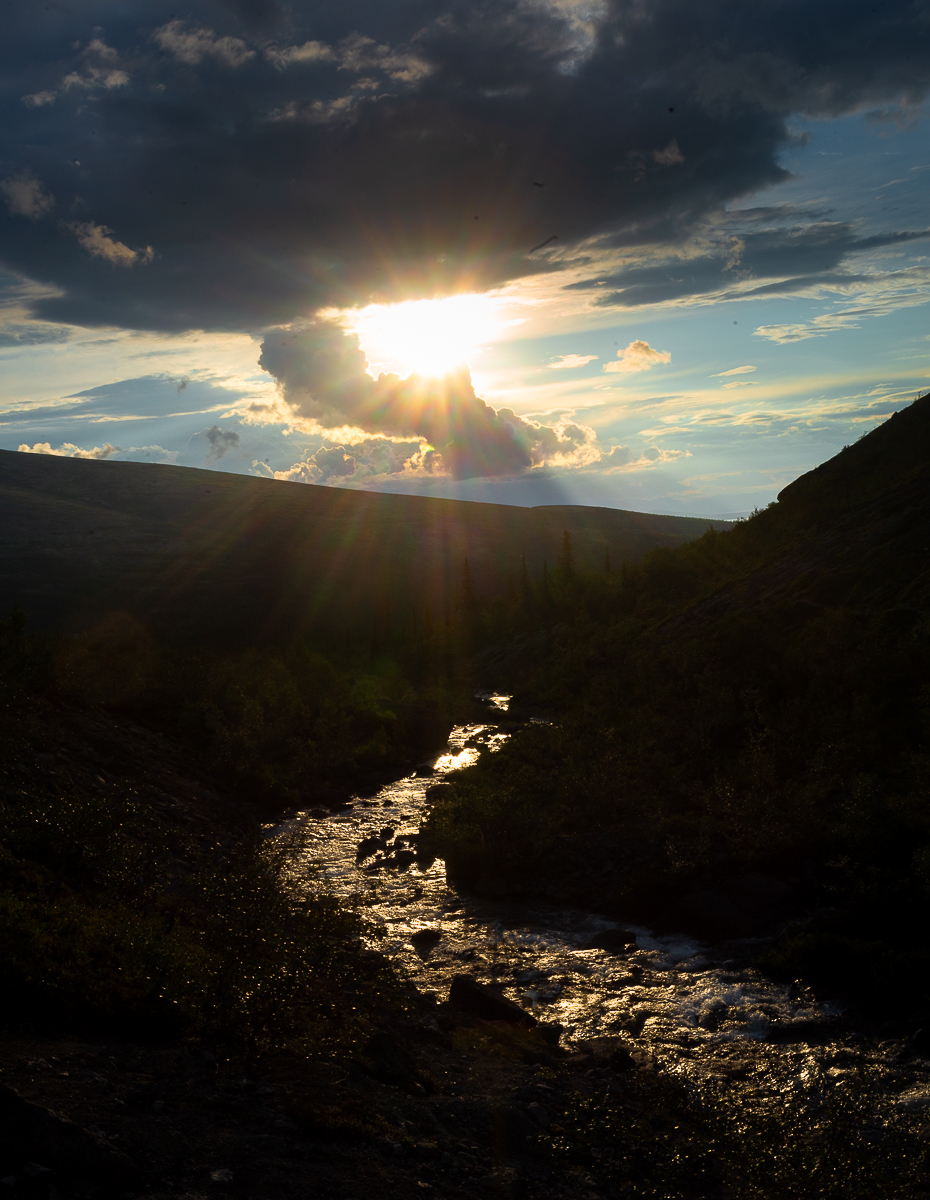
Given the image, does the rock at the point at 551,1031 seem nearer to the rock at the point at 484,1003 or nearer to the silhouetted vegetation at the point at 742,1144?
the rock at the point at 484,1003

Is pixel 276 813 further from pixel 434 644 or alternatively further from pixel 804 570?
pixel 434 644

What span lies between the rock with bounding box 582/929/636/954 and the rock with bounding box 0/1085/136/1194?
16.6m

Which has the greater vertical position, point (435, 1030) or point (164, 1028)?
point (164, 1028)

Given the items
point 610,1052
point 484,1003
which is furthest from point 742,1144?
point 484,1003

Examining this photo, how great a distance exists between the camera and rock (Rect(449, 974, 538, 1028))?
60.3 ft

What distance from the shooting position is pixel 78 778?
93.4 feet

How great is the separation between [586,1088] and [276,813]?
27115 mm

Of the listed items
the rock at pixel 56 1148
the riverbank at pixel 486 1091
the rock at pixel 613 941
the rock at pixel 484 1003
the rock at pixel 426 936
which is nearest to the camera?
the rock at pixel 56 1148

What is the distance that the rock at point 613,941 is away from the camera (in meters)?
22.8

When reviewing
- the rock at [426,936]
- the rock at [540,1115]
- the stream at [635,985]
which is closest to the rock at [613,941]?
the stream at [635,985]

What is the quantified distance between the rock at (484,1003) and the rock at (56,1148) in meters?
11.2

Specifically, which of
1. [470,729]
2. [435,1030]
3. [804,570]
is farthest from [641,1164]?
[470,729]

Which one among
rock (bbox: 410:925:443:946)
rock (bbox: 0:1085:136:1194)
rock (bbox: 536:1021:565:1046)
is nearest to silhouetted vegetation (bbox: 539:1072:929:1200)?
rock (bbox: 536:1021:565:1046)

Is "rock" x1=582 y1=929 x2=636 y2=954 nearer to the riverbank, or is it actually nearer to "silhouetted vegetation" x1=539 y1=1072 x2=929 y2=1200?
the riverbank
